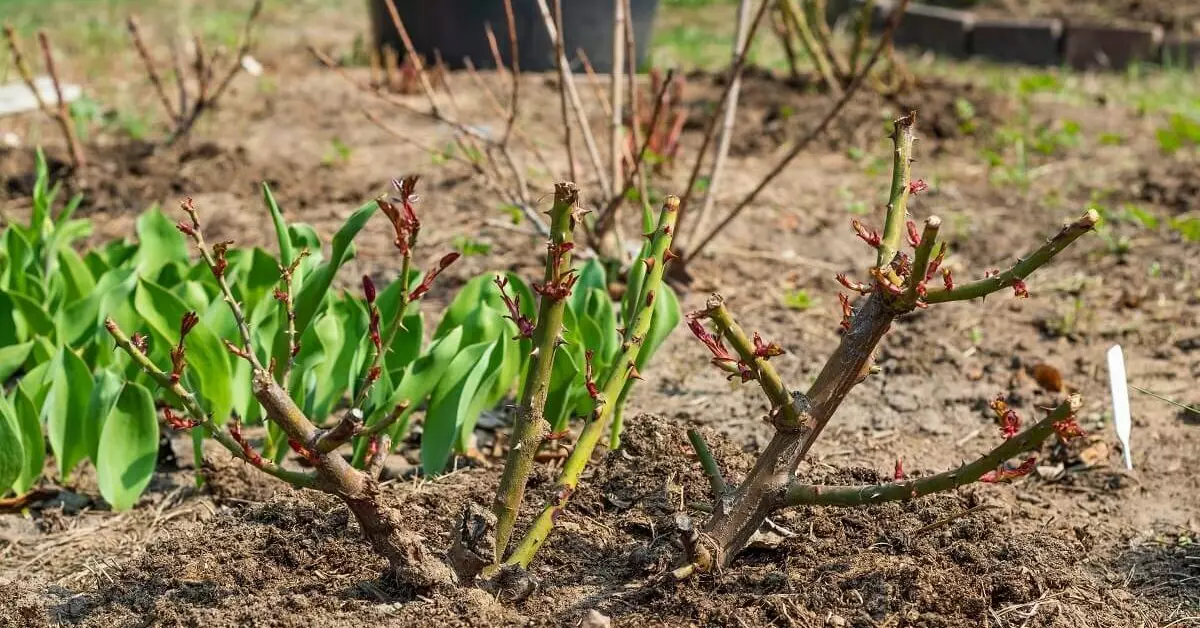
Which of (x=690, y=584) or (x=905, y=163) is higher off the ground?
(x=905, y=163)

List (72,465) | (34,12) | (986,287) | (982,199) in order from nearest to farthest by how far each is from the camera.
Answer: (986,287)
(72,465)
(982,199)
(34,12)

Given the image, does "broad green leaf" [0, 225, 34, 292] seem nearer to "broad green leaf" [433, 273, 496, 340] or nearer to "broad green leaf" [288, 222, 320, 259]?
"broad green leaf" [288, 222, 320, 259]

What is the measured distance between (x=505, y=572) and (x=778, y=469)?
1.50ft

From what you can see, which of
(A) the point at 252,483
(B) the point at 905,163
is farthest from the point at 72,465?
(B) the point at 905,163

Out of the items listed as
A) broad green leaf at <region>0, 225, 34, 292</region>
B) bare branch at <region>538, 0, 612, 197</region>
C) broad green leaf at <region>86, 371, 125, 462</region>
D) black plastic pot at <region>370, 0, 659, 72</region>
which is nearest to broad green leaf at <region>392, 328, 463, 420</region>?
broad green leaf at <region>86, 371, 125, 462</region>

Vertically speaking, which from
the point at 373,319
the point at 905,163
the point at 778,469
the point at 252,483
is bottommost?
the point at 252,483

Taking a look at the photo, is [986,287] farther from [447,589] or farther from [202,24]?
[202,24]

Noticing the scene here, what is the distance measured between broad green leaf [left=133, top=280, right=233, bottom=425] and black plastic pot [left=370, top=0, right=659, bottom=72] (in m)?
4.27

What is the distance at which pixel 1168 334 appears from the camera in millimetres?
3551

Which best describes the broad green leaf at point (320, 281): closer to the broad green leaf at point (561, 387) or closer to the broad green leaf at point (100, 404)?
the broad green leaf at point (100, 404)

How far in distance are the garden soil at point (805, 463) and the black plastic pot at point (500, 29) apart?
1428 mm

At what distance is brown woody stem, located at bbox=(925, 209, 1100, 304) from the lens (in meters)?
1.71

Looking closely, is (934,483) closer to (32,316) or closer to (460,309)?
(460,309)

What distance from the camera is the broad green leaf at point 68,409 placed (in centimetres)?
260
